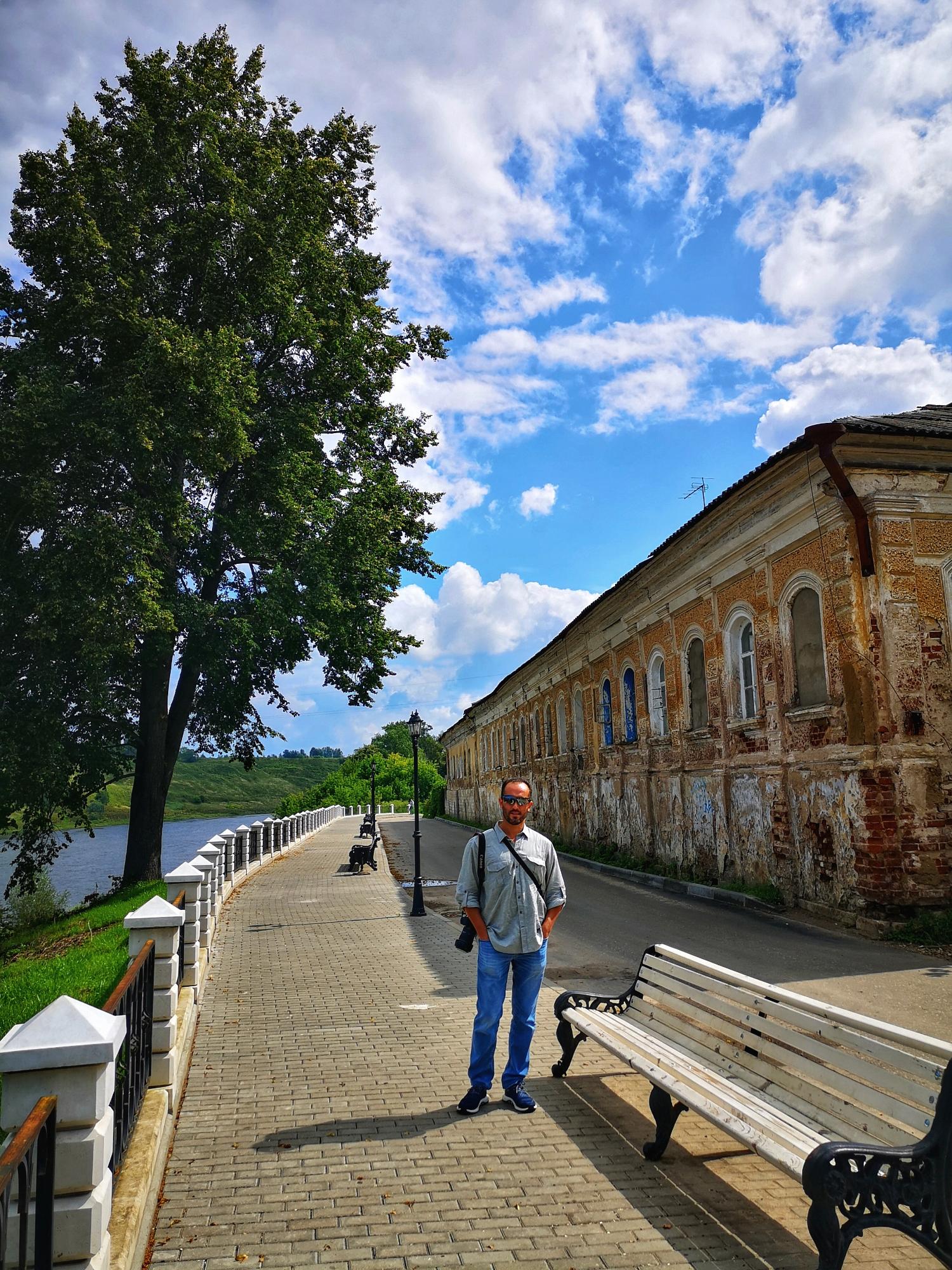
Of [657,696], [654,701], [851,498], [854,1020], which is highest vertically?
[851,498]

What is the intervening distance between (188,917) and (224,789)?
432 ft

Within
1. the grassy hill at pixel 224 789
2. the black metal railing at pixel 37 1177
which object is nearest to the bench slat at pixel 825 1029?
the black metal railing at pixel 37 1177

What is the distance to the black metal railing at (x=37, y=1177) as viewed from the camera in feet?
7.89

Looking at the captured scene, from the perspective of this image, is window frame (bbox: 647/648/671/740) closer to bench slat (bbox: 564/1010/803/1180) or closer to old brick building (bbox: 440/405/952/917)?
old brick building (bbox: 440/405/952/917)

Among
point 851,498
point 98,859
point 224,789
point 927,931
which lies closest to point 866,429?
point 851,498

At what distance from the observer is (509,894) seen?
5230 millimetres

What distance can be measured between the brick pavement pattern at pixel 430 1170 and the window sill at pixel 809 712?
730 centimetres

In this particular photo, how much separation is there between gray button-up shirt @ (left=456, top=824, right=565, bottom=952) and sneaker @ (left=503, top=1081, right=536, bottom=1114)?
828 millimetres

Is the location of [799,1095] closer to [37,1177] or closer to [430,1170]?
[430,1170]

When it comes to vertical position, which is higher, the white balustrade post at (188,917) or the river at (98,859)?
the white balustrade post at (188,917)

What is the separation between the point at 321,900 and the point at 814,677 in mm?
9759

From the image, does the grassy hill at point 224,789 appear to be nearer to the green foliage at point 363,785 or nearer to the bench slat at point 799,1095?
the green foliage at point 363,785

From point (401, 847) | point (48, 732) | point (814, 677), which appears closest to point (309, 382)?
point (48, 732)

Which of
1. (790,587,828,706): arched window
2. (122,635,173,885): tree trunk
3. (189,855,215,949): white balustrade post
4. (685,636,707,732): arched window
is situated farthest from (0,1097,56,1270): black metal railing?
(685,636,707,732): arched window
